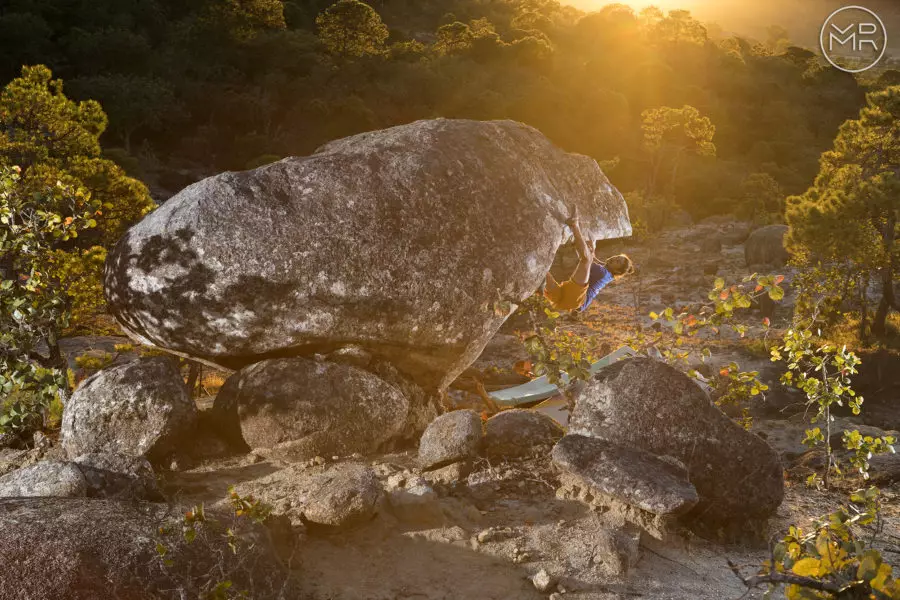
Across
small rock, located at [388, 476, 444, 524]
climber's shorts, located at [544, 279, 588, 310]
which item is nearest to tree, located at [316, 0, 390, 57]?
climber's shorts, located at [544, 279, 588, 310]

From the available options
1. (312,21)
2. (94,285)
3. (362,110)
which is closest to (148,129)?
(362,110)

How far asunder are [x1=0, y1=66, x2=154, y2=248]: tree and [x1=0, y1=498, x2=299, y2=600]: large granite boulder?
7.47 m

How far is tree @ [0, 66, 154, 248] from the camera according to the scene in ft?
41.1

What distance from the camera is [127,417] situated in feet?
30.9

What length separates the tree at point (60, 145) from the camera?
12531mm

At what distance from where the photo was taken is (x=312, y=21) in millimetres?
63438

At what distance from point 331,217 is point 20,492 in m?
4.81

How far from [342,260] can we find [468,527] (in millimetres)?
3938

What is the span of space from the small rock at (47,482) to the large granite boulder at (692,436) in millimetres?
5463

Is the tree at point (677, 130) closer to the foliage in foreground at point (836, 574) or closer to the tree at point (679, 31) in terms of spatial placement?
the tree at point (679, 31)

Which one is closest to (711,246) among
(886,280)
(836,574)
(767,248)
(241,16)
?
(767,248)

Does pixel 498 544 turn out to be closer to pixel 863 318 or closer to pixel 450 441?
pixel 450 441

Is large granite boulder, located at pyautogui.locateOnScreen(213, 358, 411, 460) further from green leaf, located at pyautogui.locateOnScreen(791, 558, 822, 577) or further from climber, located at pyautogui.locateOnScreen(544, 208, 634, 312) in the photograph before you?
green leaf, located at pyautogui.locateOnScreen(791, 558, 822, 577)

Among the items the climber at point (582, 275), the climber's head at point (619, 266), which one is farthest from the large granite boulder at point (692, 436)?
the climber's head at point (619, 266)
